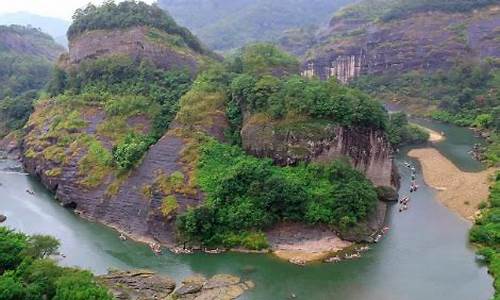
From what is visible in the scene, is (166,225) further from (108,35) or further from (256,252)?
(108,35)

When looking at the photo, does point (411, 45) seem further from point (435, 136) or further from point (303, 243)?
point (303, 243)

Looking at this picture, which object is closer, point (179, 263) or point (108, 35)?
point (179, 263)

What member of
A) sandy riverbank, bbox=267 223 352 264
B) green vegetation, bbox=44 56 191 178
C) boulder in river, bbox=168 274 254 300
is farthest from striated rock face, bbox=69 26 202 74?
boulder in river, bbox=168 274 254 300

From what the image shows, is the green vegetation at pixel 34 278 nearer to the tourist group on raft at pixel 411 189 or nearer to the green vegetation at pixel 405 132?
the tourist group on raft at pixel 411 189

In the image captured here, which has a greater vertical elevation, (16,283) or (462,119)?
Result: (16,283)

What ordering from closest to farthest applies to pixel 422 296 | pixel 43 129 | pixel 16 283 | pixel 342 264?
pixel 16 283 → pixel 422 296 → pixel 342 264 → pixel 43 129

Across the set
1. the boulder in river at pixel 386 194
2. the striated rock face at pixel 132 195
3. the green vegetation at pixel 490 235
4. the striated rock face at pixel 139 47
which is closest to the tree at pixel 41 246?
the striated rock face at pixel 132 195

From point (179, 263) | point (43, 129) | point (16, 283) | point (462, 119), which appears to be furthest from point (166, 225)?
point (462, 119)
